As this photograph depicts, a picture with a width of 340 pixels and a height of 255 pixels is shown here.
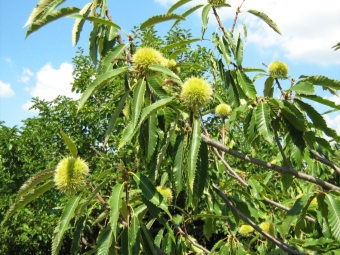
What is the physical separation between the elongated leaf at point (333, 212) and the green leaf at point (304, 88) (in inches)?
14.1

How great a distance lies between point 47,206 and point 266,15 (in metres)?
4.29

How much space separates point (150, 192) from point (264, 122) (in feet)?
1.43

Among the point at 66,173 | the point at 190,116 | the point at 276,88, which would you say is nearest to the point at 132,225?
the point at 66,173

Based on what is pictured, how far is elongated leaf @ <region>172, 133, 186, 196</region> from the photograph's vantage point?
3.91 ft

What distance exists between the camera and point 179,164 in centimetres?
124

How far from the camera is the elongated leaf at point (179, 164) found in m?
1.19

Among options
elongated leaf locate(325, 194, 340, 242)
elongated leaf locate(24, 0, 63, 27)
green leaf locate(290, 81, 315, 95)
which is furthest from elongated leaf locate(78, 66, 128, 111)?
elongated leaf locate(325, 194, 340, 242)

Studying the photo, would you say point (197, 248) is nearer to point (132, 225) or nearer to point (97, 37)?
point (132, 225)

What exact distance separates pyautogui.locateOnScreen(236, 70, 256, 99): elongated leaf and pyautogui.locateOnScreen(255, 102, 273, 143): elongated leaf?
0.16 meters

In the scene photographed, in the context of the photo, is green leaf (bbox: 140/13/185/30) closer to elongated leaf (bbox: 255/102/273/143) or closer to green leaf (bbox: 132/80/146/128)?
green leaf (bbox: 132/80/146/128)

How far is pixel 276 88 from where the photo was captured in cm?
154

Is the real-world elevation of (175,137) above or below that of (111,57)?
below

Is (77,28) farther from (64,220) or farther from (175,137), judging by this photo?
(64,220)

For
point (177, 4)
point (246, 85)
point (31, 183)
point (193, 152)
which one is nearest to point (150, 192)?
point (193, 152)
